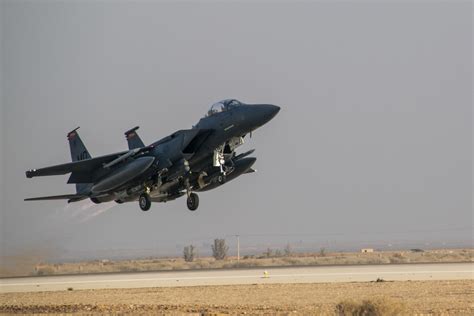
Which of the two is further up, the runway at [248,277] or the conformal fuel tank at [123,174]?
the conformal fuel tank at [123,174]

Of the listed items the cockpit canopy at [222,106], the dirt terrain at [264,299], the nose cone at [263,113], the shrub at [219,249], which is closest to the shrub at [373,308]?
the dirt terrain at [264,299]

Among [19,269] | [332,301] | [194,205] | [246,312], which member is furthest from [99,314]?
[19,269]

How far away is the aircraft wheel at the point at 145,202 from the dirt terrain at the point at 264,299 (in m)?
3.69

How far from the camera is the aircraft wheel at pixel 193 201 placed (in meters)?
38.6

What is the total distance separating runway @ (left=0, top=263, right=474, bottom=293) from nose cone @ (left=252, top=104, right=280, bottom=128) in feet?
28.9

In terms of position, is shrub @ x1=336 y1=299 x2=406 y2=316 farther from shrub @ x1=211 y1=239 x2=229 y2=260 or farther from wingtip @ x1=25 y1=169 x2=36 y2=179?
shrub @ x1=211 y1=239 x2=229 y2=260

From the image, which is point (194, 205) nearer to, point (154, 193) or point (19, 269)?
point (154, 193)

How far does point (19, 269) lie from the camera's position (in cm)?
5250

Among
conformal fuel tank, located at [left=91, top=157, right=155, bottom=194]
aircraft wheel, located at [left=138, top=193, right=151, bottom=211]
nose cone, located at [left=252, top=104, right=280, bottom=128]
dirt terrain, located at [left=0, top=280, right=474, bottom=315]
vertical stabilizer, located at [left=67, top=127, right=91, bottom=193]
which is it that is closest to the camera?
dirt terrain, located at [left=0, top=280, right=474, bottom=315]

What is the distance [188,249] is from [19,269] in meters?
26.9

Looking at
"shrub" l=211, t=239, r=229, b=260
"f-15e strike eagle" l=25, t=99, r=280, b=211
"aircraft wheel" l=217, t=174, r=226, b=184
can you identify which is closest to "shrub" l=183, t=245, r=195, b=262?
"shrub" l=211, t=239, r=229, b=260

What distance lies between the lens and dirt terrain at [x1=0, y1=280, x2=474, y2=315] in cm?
2809

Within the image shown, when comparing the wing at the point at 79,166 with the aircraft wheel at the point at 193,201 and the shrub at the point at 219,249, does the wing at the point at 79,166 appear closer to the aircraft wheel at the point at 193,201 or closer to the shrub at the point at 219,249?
the aircraft wheel at the point at 193,201

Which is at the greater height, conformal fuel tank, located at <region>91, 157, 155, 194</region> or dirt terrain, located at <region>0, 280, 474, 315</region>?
conformal fuel tank, located at <region>91, 157, 155, 194</region>
